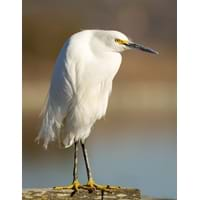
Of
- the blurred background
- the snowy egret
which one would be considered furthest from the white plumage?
the blurred background

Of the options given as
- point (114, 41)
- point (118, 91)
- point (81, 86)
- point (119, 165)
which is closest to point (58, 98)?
point (81, 86)

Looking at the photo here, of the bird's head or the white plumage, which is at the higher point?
the bird's head

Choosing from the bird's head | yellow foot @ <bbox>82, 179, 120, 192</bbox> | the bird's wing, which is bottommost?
yellow foot @ <bbox>82, 179, 120, 192</bbox>

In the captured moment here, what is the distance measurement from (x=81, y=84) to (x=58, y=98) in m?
0.10

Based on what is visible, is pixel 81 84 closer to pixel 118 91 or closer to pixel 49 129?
pixel 49 129

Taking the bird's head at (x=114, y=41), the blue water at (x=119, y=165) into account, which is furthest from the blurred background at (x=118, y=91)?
the bird's head at (x=114, y=41)

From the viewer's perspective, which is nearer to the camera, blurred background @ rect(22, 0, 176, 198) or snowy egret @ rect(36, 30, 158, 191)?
snowy egret @ rect(36, 30, 158, 191)

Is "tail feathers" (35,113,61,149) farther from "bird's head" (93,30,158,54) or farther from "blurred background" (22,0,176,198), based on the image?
"bird's head" (93,30,158,54)

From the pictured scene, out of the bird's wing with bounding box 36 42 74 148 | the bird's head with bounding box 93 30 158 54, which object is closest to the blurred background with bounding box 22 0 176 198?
the bird's wing with bounding box 36 42 74 148

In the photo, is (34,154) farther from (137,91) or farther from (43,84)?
(137,91)

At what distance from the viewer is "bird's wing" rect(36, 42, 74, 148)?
9.63 ft

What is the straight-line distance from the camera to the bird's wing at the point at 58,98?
294 centimetres
